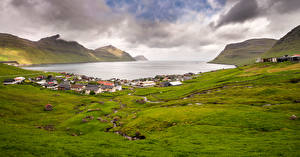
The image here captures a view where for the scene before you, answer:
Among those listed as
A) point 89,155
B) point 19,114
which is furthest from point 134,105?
point 89,155

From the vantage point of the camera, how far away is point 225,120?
1261 inches

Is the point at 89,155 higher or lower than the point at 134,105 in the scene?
higher

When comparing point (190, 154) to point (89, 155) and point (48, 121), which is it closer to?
point (89, 155)

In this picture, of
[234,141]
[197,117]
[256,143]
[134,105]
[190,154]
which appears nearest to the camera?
[190,154]

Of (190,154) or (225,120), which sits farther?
(225,120)

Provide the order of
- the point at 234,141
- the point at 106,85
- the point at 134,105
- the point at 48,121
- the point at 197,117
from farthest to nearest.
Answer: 1. the point at 106,85
2. the point at 134,105
3. the point at 48,121
4. the point at 197,117
5. the point at 234,141

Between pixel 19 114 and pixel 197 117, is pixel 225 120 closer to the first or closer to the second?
pixel 197 117

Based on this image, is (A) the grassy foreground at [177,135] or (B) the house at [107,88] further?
(B) the house at [107,88]

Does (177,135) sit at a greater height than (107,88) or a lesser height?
lesser

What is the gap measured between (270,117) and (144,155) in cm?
3137

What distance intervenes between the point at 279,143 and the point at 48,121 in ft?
196

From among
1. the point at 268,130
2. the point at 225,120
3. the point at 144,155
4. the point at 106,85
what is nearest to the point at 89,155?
the point at 144,155

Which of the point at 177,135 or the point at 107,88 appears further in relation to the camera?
the point at 107,88

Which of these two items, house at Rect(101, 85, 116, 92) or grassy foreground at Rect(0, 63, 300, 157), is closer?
grassy foreground at Rect(0, 63, 300, 157)
